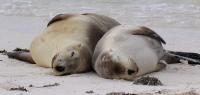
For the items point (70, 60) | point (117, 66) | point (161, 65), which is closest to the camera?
point (117, 66)

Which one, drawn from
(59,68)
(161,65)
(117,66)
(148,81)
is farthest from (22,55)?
(148,81)

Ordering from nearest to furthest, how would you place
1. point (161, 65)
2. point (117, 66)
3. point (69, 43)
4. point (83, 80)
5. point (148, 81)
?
point (148, 81) < point (117, 66) < point (83, 80) < point (69, 43) < point (161, 65)

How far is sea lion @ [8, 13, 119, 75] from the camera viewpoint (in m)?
6.37

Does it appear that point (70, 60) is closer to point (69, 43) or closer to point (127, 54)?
point (69, 43)

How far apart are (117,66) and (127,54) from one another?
0.24 meters

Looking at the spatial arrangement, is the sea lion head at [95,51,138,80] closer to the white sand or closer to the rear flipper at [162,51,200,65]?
the white sand

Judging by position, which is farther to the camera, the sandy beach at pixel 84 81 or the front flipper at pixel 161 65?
the front flipper at pixel 161 65

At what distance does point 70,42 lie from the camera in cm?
662

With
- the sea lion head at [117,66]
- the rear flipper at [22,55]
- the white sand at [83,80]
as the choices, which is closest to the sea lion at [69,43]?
the rear flipper at [22,55]

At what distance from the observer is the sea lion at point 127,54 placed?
6.02m

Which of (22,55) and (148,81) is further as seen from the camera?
(22,55)

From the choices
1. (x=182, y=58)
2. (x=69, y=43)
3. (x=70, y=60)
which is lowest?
(x=182, y=58)

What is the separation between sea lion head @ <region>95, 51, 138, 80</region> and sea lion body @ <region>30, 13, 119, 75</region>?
1.30 feet

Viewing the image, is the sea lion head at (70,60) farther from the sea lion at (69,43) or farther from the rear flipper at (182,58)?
the rear flipper at (182,58)
